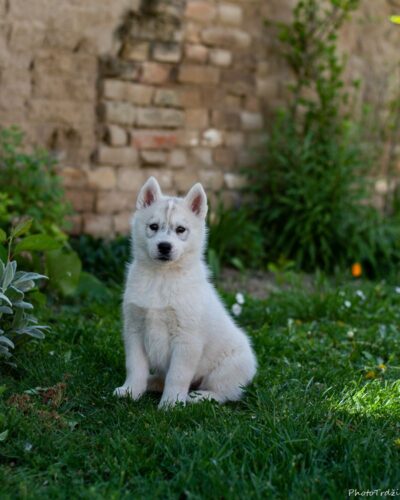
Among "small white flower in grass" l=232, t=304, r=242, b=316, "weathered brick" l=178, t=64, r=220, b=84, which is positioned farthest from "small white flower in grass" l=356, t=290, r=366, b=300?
"weathered brick" l=178, t=64, r=220, b=84

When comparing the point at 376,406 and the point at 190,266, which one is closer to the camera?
the point at 376,406

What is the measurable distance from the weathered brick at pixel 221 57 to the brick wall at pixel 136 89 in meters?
0.01

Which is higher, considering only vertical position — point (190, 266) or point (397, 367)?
point (190, 266)

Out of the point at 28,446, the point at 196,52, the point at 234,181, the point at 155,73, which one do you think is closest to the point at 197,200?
the point at 28,446

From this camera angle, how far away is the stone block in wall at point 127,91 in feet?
24.5

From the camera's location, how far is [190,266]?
4.02 metres

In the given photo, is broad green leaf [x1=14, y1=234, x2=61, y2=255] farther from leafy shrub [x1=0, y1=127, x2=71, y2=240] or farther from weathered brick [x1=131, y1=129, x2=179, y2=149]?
weathered brick [x1=131, y1=129, x2=179, y2=149]

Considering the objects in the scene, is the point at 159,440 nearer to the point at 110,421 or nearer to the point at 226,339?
the point at 110,421

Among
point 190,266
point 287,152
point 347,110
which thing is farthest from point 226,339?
point 347,110

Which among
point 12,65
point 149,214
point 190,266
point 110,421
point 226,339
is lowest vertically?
point 110,421

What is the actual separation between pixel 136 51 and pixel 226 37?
46.3 inches

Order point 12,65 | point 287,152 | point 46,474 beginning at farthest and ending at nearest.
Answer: point 287,152 < point 12,65 < point 46,474

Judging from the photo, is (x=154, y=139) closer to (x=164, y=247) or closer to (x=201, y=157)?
(x=201, y=157)

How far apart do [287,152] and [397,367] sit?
4.20 meters
